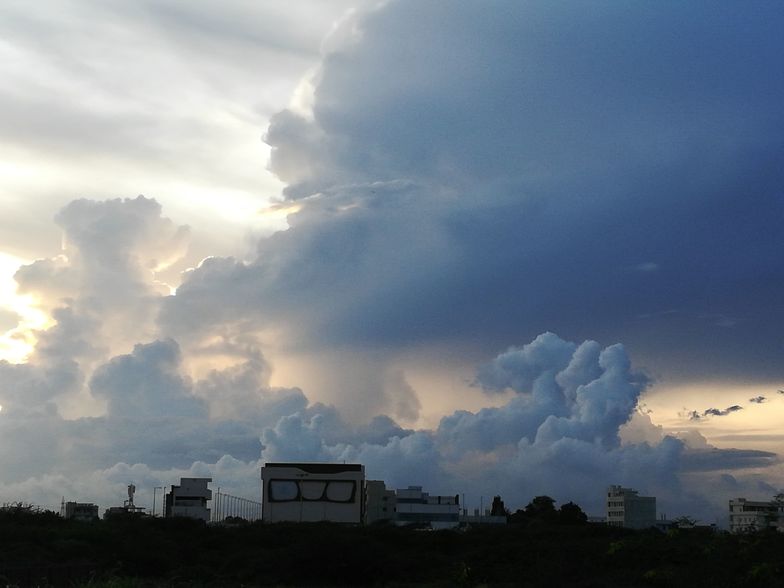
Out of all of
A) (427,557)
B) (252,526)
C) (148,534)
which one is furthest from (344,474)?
(427,557)

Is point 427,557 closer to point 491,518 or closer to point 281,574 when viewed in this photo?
point 281,574

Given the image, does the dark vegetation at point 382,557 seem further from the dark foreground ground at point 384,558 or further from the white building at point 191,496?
the white building at point 191,496

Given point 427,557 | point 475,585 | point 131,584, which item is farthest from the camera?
point 427,557

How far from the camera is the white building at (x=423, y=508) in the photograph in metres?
137

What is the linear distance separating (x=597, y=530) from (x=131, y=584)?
36.4m

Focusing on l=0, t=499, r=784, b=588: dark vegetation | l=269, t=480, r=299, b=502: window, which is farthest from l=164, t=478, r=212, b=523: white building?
l=0, t=499, r=784, b=588: dark vegetation

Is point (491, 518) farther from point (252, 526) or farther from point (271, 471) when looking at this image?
point (252, 526)

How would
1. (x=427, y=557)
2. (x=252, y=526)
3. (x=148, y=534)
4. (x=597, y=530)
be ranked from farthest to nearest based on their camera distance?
(x=252, y=526)
(x=148, y=534)
(x=597, y=530)
(x=427, y=557)

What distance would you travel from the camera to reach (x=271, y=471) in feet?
333

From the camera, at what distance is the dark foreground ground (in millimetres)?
34594

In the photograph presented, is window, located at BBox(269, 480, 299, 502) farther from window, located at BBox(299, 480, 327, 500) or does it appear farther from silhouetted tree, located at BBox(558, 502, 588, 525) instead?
silhouetted tree, located at BBox(558, 502, 588, 525)

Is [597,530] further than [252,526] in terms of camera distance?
No

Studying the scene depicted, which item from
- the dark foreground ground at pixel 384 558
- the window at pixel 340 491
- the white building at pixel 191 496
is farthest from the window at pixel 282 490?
the dark foreground ground at pixel 384 558

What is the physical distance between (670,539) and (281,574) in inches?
665
